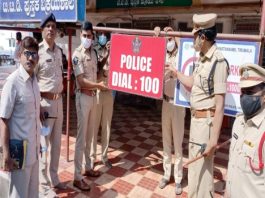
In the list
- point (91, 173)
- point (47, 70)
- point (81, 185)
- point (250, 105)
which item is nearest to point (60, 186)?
point (81, 185)

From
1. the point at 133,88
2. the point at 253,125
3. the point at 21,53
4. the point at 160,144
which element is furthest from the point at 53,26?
the point at 160,144

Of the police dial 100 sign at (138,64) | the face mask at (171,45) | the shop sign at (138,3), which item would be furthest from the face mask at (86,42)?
the shop sign at (138,3)

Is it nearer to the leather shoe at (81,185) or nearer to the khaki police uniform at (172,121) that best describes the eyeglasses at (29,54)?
the khaki police uniform at (172,121)

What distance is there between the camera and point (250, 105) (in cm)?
177

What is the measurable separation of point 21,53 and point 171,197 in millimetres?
2299

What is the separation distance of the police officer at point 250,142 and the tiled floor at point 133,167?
178cm

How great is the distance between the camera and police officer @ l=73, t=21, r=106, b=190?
344 cm

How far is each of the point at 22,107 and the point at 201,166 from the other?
161 centimetres

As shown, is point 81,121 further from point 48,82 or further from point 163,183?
point 163,183

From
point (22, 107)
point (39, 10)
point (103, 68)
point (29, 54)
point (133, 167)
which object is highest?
point (39, 10)

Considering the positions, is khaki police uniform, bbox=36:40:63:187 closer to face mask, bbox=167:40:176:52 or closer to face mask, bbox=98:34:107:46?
face mask, bbox=98:34:107:46

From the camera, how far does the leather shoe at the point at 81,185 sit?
3472 millimetres

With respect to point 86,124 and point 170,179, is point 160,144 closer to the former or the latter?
point 170,179

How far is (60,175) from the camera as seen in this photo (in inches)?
150
